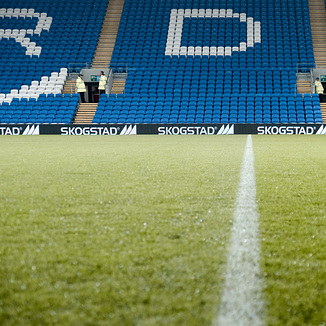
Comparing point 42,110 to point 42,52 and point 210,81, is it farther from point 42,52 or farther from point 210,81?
point 210,81

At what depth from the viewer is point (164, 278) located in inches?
49.5

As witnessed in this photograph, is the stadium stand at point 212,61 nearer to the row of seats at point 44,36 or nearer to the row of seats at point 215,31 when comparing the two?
Result: the row of seats at point 215,31

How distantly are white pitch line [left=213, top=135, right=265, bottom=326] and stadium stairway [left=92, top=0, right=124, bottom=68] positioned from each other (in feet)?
66.1

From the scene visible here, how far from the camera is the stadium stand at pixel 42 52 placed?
17.7 meters

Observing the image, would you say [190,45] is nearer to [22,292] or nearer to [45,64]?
[45,64]

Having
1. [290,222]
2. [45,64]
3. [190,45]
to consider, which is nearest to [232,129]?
[190,45]

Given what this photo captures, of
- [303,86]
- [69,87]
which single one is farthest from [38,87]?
[303,86]

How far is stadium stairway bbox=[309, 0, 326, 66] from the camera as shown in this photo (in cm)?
2116

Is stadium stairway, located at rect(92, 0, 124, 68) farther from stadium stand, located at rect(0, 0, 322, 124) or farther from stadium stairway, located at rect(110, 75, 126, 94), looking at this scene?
stadium stairway, located at rect(110, 75, 126, 94)

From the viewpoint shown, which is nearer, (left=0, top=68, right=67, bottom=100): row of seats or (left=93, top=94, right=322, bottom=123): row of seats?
Result: (left=93, top=94, right=322, bottom=123): row of seats

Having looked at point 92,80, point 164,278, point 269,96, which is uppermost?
point 92,80

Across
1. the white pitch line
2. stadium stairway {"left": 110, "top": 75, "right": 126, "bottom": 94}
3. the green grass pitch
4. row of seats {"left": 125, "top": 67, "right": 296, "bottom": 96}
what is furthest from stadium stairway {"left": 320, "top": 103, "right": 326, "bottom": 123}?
the white pitch line

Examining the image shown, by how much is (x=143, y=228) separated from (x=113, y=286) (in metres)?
0.68

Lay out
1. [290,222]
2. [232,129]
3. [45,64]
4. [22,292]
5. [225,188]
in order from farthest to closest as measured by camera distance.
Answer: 1. [45,64]
2. [232,129]
3. [225,188]
4. [290,222]
5. [22,292]
